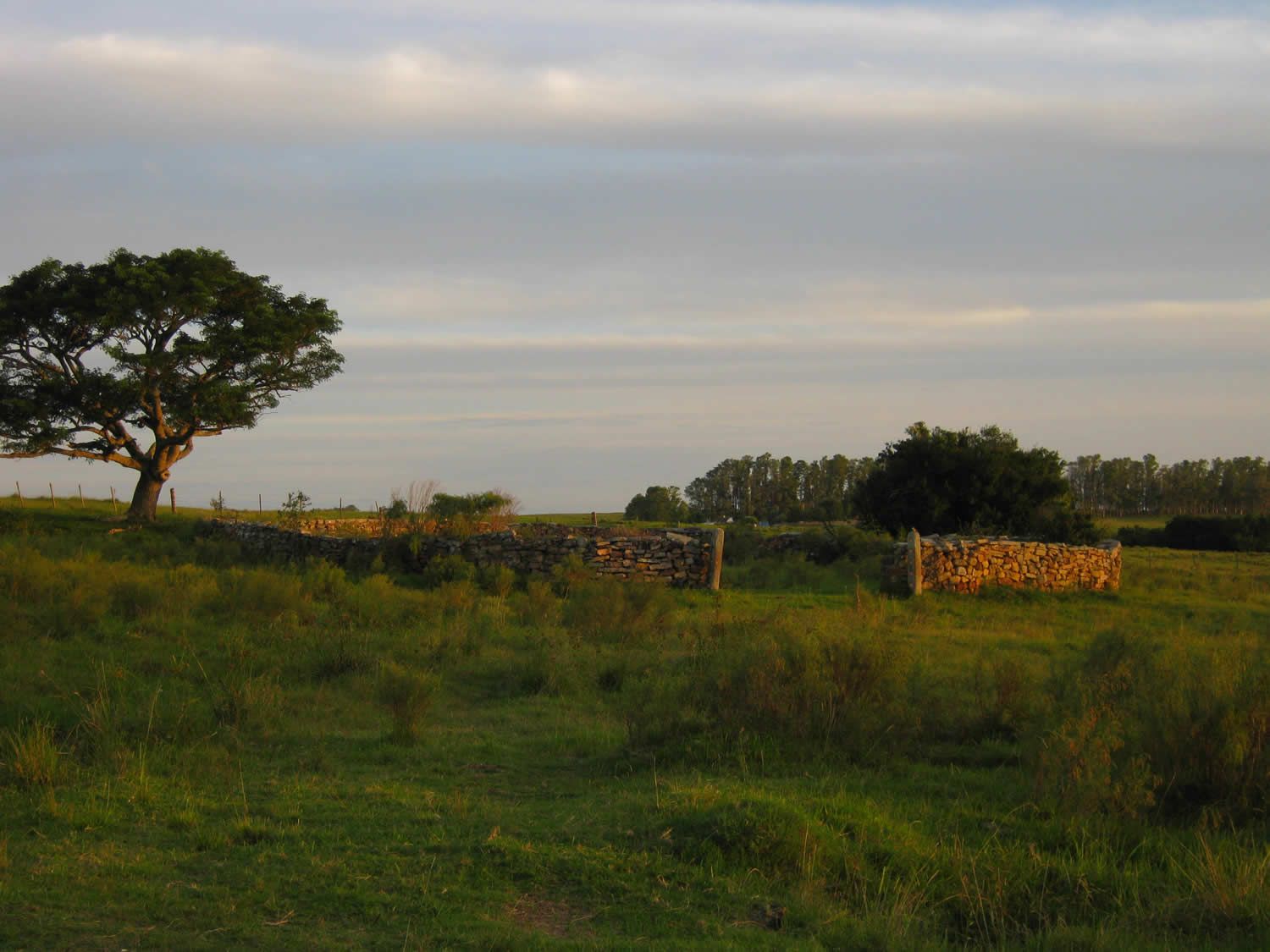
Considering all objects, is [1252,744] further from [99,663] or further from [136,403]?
[136,403]

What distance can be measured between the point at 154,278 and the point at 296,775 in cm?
3018

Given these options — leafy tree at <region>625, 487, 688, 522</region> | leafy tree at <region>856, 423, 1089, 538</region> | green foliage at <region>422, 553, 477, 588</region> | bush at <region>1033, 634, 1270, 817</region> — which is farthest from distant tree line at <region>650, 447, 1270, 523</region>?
bush at <region>1033, 634, 1270, 817</region>

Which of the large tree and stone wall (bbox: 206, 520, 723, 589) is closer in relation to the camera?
stone wall (bbox: 206, 520, 723, 589)

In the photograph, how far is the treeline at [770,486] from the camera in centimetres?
6188

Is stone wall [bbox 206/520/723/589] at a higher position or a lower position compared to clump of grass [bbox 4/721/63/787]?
higher

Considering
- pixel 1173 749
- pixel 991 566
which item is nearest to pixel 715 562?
pixel 991 566

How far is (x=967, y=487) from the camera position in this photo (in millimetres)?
32156

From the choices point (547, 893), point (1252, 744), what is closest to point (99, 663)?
point (547, 893)

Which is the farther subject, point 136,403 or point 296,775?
point 136,403

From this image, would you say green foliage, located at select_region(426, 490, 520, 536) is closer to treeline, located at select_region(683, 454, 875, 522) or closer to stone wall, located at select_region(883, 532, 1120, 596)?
stone wall, located at select_region(883, 532, 1120, 596)

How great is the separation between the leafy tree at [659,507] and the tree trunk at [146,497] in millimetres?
23150

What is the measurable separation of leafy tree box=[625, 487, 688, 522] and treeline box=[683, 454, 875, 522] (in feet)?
9.45

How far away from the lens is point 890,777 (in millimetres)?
7824

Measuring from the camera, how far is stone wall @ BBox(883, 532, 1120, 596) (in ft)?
72.0
